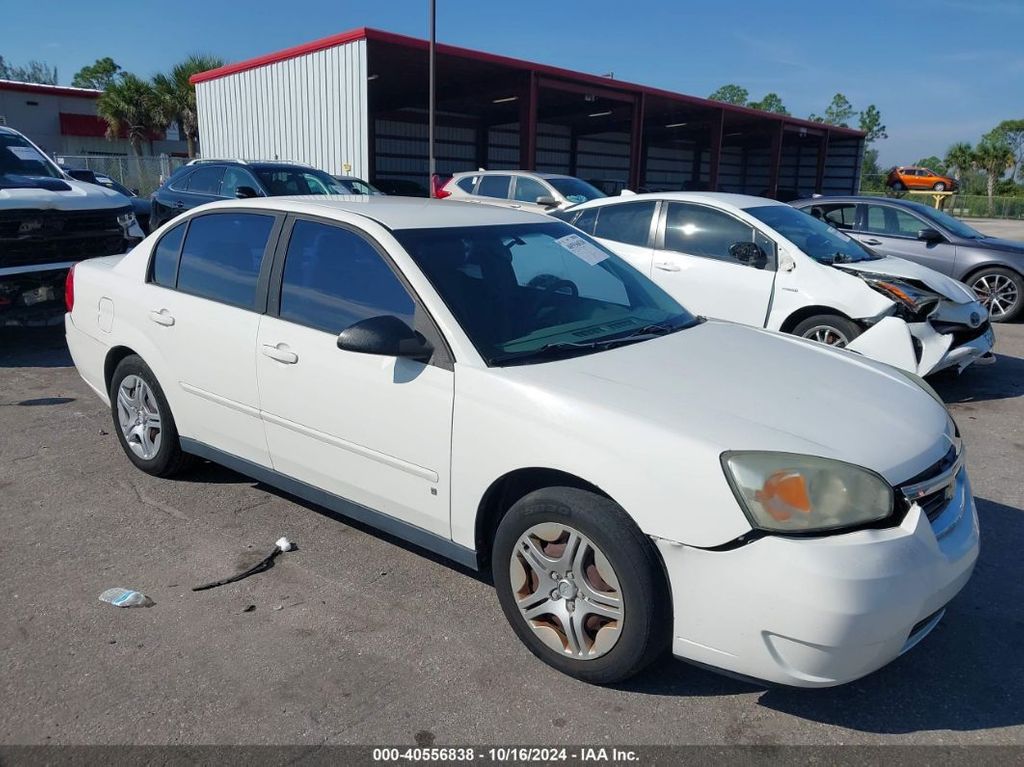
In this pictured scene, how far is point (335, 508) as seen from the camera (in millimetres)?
3623

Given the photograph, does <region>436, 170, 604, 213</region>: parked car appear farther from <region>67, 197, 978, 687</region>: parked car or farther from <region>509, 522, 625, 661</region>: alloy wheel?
<region>509, 522, 625, 661</region>: alloy wheel

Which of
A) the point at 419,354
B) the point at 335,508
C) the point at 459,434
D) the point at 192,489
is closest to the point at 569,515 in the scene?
the point at 459,434

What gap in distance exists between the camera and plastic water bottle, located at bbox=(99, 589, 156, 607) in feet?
10.9

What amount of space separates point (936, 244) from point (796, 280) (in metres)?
4.80

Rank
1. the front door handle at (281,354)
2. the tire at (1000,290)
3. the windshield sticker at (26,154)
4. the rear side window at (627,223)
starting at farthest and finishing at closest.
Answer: the tire at (1000,290), the windshield sticker at (26,154), the rear side window at (627,223), the front door handle at (281,354)

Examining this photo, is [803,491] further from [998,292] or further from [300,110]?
[300,110]

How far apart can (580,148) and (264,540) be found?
31715 millimetres

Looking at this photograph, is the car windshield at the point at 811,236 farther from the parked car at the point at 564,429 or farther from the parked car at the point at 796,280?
the parked car at the point at 564,429

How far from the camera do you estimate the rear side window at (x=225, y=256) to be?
3900 millimetres

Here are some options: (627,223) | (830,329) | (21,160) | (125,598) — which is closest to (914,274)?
(830,329)

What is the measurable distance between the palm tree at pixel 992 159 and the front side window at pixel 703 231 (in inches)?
2524

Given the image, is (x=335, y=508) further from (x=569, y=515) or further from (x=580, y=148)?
(x=580, y=148)

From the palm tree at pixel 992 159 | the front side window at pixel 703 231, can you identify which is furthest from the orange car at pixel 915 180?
the front side window at pixel 703 231

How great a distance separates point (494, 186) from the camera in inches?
567
